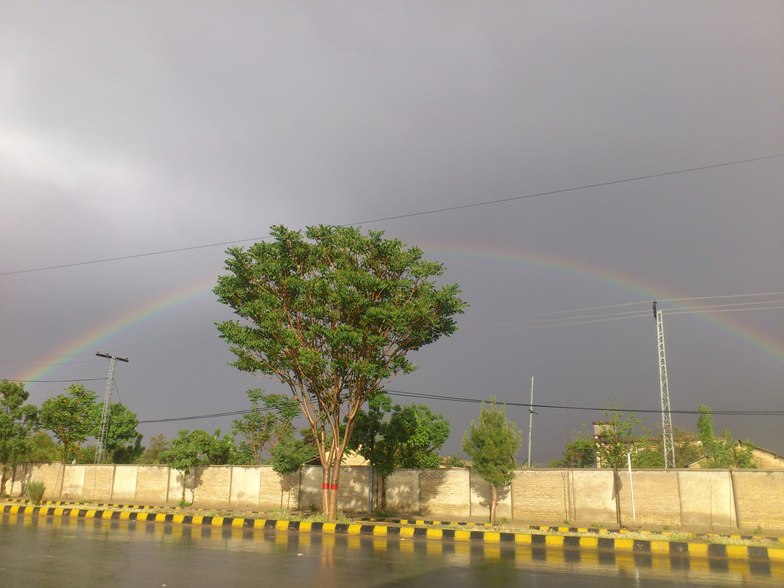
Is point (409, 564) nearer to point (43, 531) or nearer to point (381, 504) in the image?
point (43, 531)

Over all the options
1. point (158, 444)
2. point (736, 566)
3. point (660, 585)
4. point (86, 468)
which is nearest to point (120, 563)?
point (660, 585)

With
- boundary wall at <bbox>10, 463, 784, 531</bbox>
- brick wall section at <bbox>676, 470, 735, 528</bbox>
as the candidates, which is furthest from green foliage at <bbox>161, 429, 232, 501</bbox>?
brick wall section at <bbox>676, 470, 735, 528</bbox>

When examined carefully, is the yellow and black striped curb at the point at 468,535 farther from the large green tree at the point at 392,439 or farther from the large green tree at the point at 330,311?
the large green tree at the point at 392,439

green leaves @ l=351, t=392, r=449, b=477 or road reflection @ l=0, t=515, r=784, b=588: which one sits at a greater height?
green leaves @ l=351, t=392, r=449, b=477

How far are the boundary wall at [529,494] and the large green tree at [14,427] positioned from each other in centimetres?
604

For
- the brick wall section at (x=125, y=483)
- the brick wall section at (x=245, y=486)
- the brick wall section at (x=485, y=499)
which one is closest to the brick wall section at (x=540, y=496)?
the brick wall section at (x=485, y=499)

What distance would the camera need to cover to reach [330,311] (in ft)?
66.4

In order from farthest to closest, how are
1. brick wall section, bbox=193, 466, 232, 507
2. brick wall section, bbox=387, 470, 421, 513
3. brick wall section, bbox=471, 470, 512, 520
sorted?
brick wall section, bbox=193, 466, 232, 507
brick wall section, bbox=387, 470, 421, 513
brick wall section, bbox=471, 470, 512, 520

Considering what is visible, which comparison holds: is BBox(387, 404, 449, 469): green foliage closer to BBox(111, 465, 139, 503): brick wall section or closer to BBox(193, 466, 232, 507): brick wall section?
BBox(193, 466, 232, 507): brick wall section

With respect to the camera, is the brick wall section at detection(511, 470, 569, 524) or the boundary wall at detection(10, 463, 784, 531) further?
the brick wall section at detection(511, 470, 569, 524)

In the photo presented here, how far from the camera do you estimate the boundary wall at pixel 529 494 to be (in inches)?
890

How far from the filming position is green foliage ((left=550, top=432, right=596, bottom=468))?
4384 cm

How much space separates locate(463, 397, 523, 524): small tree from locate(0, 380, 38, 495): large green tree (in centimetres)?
2542

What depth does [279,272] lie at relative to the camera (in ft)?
68.1
